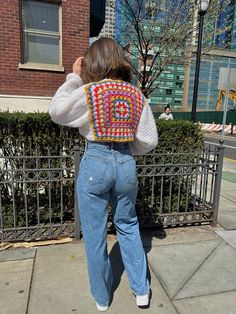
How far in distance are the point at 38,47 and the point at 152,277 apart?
6.44 meters

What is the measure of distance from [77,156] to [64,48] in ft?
16.4

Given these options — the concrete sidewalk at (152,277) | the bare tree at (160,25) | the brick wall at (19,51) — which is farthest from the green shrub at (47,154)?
the bare tree at (160,25)

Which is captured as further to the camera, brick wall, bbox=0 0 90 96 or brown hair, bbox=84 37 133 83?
brick wall, bbox=0 0 90 96

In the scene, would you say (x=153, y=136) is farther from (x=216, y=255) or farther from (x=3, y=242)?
(x=3, y=242)

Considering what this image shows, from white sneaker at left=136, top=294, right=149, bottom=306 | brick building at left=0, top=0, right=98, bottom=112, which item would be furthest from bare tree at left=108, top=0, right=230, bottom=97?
white sneaker at left=136, top=294, right=149, bottom=306

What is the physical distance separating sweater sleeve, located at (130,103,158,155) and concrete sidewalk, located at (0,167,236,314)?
1302mm

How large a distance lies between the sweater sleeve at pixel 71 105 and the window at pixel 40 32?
585 centimetres

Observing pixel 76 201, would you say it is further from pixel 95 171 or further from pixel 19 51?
pixel 19 51

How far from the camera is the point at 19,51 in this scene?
6816mm

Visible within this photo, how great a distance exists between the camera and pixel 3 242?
3221 millimetres

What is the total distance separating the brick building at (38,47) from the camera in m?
6.74

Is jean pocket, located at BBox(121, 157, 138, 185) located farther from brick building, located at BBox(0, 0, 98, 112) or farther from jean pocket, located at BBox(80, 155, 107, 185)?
brick building, located at BBox(0, 0, 98, 112)

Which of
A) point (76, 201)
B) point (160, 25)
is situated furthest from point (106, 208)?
point (160, 25)

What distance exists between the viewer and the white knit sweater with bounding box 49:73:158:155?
5.91 feet
